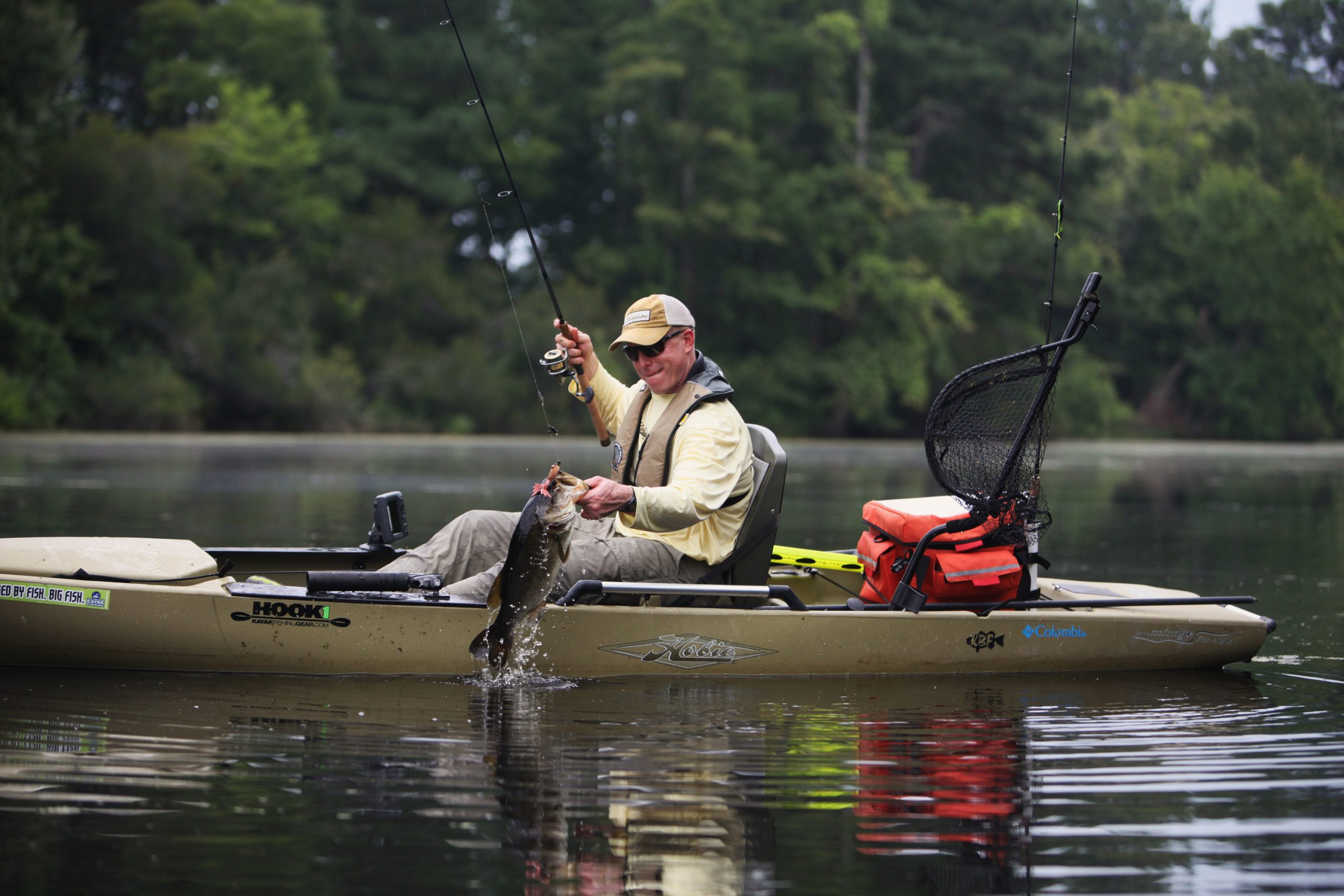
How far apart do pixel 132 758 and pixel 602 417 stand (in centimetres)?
274

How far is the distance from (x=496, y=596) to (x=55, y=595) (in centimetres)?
159

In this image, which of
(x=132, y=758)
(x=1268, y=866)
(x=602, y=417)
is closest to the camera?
(x=1268, y=866)

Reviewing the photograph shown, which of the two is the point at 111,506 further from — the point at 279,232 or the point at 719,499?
the point at 279,232

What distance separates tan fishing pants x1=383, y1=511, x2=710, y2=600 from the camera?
5.92 m

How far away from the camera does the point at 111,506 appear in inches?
510

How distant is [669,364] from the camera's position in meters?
5.88

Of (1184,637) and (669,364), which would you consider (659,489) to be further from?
(1184,637)

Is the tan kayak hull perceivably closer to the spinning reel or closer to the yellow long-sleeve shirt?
the yellow long-sleeve shirt

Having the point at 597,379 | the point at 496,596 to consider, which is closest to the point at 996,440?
the point at 597,379

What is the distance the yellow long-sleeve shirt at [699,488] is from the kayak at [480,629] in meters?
0.27

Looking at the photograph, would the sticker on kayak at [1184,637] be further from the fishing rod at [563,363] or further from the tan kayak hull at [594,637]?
the fishing rod at [563,363]

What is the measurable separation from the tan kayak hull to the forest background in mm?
23836

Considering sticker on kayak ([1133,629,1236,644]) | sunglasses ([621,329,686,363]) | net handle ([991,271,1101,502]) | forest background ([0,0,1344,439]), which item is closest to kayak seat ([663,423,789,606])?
sunglasses ([621,329,686,363])

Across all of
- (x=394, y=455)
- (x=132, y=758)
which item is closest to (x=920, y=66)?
(x=394, y=455)
